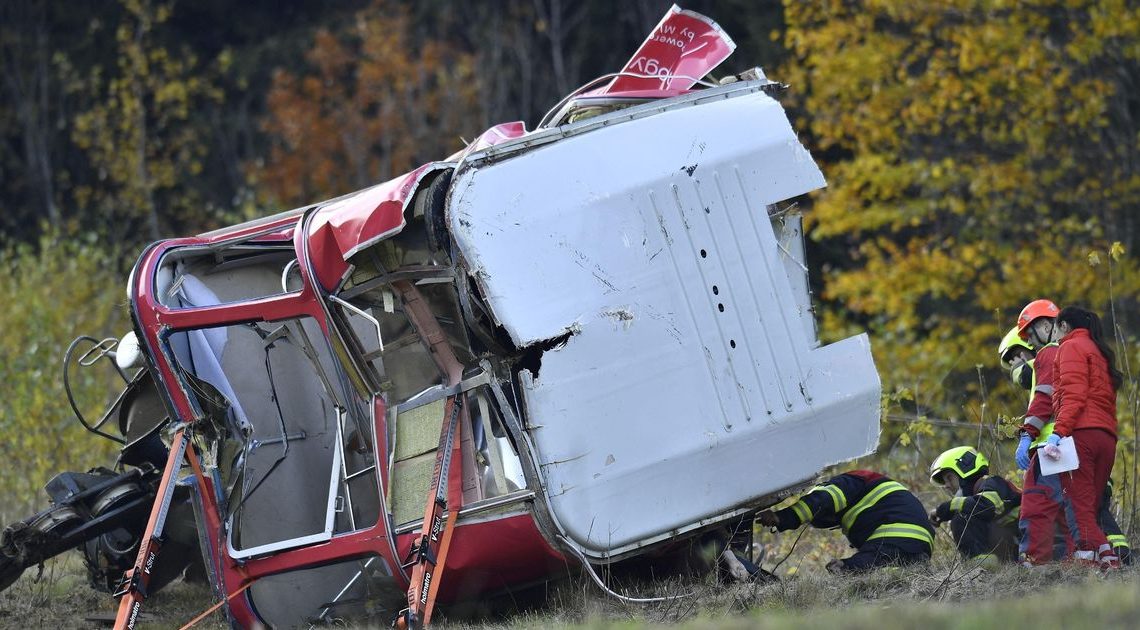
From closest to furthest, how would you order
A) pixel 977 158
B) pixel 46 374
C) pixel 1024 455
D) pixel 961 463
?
pixel 1024 455 < pixel 961 463 < pixel 46 374 < pixel 977 158

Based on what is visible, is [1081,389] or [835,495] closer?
[1081,389]

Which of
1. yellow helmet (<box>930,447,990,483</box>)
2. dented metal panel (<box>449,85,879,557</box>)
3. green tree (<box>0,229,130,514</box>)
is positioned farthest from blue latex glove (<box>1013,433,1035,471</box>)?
green tree (<box>0,229,130,514</box>)

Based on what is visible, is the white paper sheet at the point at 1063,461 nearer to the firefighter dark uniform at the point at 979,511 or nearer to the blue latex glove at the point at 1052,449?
the blue latex glove at the point at 1052,449

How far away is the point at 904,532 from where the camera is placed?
23.8 ft

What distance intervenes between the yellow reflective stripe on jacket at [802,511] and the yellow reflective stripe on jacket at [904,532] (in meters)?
0.40

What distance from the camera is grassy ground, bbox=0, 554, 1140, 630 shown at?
4.80 m

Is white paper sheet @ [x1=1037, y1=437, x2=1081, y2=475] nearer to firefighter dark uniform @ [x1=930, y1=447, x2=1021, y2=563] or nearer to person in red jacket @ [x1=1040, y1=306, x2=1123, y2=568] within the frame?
person in red jacket @ [x1=1040, y1=306, x2=1123, y2=568]

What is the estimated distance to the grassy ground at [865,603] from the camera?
480 cm

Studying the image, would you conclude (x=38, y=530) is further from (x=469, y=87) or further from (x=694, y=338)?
(x=469, y=87)

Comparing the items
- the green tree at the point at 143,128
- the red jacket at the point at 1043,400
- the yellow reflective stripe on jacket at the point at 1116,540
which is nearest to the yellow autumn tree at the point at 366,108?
the green tree at the point at 143,128

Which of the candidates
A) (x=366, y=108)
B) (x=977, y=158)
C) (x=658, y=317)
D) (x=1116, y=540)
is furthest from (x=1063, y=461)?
(x=366, y=108)

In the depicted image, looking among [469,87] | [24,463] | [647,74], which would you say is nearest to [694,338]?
[647,74]

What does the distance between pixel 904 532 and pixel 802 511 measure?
1.80 ft

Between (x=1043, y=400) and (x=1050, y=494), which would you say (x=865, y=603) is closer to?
(x=1050, y=494)
